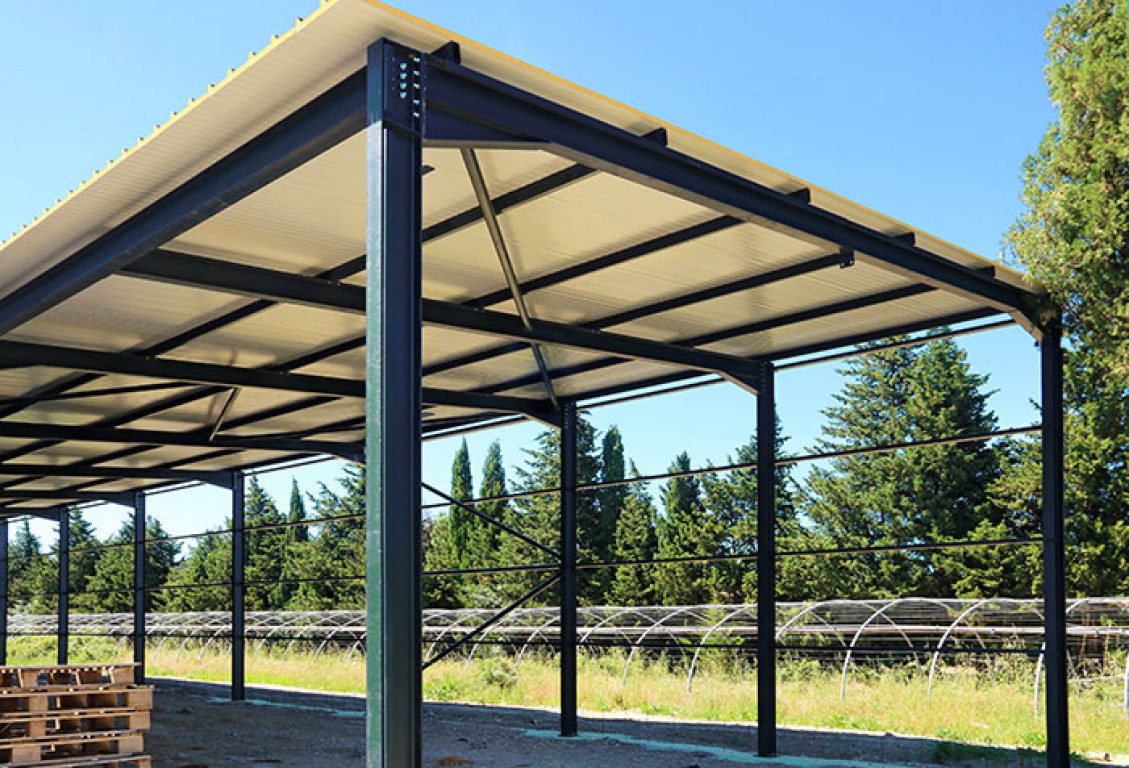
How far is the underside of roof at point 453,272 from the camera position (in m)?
8.23

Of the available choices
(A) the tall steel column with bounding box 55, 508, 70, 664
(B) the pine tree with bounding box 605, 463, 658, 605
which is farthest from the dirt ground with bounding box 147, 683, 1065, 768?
(B) the pine tree with bounding box 605, 463, 658, 605

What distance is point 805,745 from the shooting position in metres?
15.2

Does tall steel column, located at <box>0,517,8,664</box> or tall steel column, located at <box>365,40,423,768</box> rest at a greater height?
tall steel column, located at <box>365,40,423,768</box>

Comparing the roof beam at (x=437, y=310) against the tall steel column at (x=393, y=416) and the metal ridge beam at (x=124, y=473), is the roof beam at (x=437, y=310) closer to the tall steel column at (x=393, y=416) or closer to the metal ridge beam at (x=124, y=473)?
the tall steel column at (x=393, y=416)

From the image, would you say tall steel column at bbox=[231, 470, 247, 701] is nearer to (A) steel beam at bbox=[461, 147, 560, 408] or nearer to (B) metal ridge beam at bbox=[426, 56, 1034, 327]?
(A) steel beam at bbox=[461, 147, 560, 408]

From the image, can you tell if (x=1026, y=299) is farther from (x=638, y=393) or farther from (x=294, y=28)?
(x=294, y=28)

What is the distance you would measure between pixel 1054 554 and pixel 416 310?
776 cm

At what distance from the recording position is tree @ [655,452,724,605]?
4338 cm

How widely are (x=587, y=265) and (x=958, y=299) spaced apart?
13.0ft

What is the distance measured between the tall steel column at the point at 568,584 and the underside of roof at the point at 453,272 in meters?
0.81

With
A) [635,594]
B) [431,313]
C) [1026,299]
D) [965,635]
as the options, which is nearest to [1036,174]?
[1026,299]

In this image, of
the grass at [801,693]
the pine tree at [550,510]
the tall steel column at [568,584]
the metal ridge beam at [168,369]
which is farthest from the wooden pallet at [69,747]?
the pine tree at [550,510]

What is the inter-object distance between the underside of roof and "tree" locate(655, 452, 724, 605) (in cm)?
2702

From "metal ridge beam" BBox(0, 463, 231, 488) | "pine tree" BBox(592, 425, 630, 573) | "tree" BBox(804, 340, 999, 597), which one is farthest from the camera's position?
"pine tree" BBox(592, 425, 630, 573)
